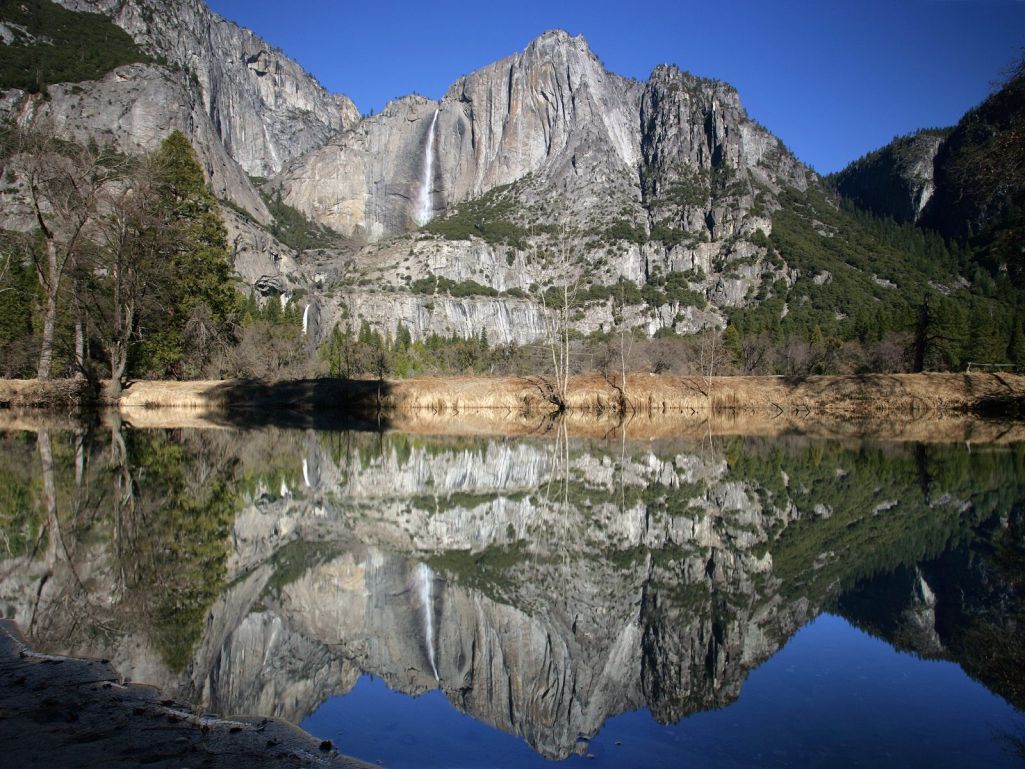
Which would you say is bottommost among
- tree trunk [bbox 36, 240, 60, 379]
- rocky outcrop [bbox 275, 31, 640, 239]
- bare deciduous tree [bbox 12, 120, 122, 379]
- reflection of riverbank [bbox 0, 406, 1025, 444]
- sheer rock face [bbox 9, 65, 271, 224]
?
reflection of riverbank [bbox 0, 406, 1025, 444]

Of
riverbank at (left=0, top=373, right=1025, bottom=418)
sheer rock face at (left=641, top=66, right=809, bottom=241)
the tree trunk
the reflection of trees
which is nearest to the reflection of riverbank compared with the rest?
riverbank at (left=0, top=373, right=1025, bottom=418)

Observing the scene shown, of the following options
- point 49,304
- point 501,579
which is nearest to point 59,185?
point 49,304

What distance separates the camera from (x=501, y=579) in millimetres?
6875

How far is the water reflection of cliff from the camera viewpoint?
14.9 ft

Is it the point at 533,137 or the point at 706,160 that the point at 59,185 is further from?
the point at 533,137

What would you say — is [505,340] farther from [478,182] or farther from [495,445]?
[495,445]

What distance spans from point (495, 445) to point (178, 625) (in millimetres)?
→ 16085

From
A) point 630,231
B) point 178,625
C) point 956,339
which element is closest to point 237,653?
point 178,625

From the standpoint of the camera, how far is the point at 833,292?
130875 mm

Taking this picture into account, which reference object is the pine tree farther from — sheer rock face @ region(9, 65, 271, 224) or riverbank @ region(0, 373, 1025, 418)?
sheer rock face @ region(9, 65, 271, 224)

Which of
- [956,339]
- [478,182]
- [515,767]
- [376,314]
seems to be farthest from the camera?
[478,182]

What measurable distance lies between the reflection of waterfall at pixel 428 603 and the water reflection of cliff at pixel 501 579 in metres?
0.03

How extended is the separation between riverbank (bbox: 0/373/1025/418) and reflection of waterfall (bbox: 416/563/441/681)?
34091mm

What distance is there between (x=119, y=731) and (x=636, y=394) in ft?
130
